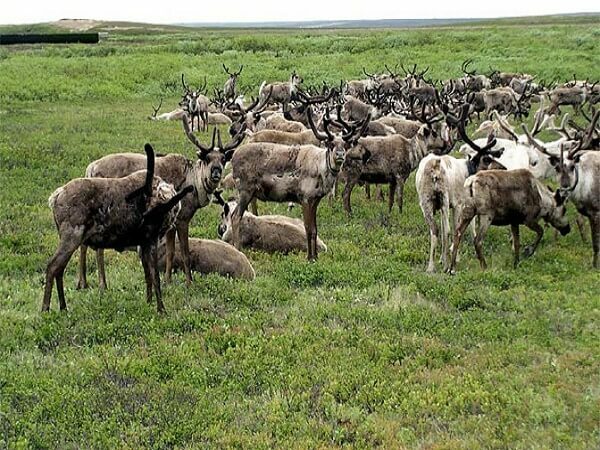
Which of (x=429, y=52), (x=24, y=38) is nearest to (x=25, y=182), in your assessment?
(x=429, y=52)

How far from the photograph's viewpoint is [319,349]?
723 centimetres

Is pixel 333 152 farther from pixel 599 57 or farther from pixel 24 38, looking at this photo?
pixel 24 38

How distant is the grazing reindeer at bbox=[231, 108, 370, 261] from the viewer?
10.8m

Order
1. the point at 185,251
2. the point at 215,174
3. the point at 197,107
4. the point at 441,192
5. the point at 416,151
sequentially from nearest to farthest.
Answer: the point at 185,251 < the point at 215,174 < the point at 441,192 < the point at 416,151 < the point at 197,107

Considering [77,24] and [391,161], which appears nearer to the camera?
[391,161]

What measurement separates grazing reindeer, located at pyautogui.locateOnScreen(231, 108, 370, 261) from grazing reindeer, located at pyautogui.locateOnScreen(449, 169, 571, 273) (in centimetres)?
194

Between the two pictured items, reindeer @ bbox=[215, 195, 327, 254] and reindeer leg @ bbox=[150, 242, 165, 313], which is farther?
Answer: reindeer @ bbox=[215, 195, 327, 254]

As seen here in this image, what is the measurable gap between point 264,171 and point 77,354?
488 cm

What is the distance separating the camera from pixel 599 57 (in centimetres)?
4044

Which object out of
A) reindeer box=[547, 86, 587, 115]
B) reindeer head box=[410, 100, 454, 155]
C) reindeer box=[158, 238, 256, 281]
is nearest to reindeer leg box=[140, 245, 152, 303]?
reindeer box=[158, 238, 256, 281]

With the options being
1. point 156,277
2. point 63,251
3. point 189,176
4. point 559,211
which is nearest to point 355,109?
point 559,211

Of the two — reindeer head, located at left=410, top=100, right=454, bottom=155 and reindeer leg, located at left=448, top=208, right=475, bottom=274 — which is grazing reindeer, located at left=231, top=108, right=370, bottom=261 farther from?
reindeer head, located at left=410, top=100, right=454, bottom=155

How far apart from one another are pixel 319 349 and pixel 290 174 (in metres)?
4.29

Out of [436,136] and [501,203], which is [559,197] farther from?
[436,136]
